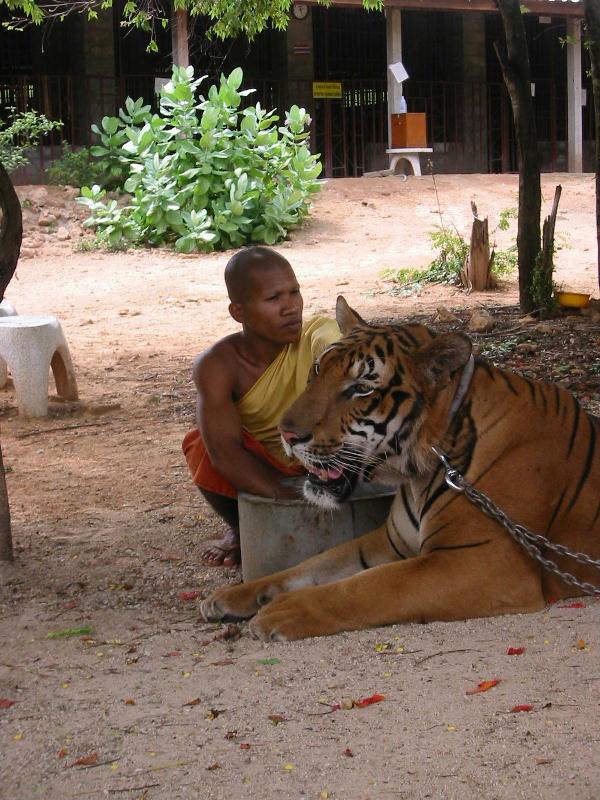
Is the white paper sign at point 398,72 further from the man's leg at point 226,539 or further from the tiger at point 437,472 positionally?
the tiger at point 437,472

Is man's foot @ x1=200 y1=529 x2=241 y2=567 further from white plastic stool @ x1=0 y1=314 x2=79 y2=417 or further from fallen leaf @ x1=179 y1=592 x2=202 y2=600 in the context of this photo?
white plastic stool @ x1=0 y1=314 x2=79 y2=417

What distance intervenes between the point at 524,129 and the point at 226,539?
626cm

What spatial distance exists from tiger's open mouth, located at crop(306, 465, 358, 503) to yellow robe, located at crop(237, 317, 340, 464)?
0.62 metres

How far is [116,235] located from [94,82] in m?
5.50

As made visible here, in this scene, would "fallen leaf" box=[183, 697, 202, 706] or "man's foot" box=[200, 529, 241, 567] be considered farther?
"man's foot" box=[200, 529, 241, 567]

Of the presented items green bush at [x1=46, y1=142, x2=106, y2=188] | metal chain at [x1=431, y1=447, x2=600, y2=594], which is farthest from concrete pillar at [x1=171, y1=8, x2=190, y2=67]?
metal chain at [x1=431, y1=447, x2=600, y2=594]

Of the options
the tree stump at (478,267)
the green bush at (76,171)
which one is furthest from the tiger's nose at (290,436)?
the green bush at (76,171)

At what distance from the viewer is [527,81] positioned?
9.39m

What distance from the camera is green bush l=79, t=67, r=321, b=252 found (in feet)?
48.0

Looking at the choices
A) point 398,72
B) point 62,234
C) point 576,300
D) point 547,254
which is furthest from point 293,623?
point 398,72

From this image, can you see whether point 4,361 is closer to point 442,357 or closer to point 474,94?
point 442,357

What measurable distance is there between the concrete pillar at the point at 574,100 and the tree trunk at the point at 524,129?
12.7 metres

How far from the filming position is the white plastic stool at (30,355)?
7469 millimetres

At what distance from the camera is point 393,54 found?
19.8m
